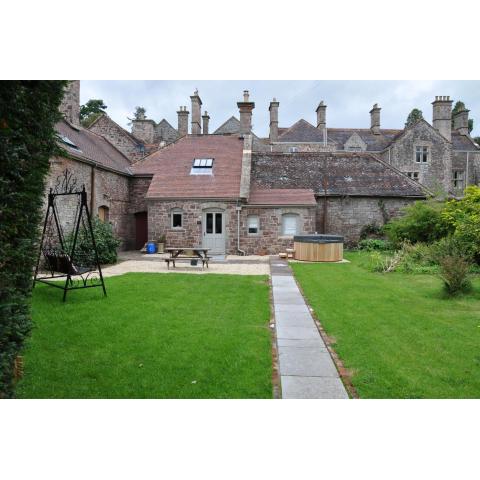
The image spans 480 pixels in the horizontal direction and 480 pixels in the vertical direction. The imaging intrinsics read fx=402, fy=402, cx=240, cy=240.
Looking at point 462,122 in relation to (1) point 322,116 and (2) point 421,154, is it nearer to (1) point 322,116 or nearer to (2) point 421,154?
(2) point 421,154

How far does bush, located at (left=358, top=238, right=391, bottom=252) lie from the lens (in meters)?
21.4

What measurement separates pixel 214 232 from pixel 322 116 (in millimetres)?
26043

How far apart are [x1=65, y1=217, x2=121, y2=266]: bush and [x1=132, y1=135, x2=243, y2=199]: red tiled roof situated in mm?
5199

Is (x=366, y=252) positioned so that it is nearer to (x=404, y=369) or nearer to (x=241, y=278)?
(x=241, y=278)

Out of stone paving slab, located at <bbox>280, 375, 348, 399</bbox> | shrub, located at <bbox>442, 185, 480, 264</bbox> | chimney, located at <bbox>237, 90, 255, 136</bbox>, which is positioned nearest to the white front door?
chimney, located at <bbox>237, 90, 255, 136</bbox>

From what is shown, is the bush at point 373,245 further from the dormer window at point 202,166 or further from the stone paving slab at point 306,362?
the stone paving slab at point 306,362

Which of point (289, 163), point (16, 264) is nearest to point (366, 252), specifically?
point (289, 163)

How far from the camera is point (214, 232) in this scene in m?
20.9

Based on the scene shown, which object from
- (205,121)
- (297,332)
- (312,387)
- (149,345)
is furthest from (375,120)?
(312,387)

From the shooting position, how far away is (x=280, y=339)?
6.45 m

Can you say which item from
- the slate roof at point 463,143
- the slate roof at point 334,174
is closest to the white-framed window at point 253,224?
the slate roof at point 334,174

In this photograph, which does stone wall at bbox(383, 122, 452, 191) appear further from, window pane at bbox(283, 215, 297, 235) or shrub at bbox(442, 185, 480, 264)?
shrub at bbox(442, 185, 480, 264)

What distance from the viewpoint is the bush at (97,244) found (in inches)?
582

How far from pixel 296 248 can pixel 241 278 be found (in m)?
6.70
